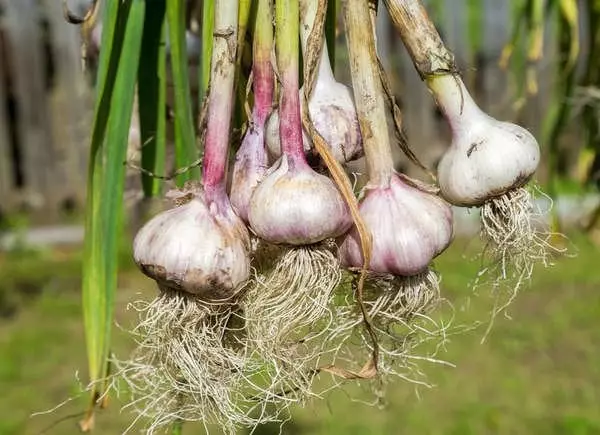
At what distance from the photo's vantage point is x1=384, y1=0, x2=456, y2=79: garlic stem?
67 centimetres

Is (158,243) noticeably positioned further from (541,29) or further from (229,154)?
(541,29)

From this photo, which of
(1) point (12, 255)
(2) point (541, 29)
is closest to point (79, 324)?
(1) point (12, 255)

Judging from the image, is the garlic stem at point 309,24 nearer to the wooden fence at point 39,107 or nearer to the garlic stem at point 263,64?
the garlic stem at point 263,64

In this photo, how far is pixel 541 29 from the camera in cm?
122

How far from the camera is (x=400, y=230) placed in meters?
0.64

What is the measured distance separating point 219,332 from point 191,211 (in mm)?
101

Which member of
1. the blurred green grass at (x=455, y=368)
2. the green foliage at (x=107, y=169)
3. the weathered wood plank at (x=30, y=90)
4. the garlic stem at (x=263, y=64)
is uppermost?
the garlic stem at (x=263, y=64)

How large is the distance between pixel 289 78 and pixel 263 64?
3 cm

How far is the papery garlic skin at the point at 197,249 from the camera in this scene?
24.2 inches

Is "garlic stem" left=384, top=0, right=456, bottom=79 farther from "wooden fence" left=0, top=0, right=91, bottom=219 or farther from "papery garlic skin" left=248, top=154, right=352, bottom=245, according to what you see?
"wooden fence" left=0, top=0, right=91, bottom=219

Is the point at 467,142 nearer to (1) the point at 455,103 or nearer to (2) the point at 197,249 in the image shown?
(1) the point at 455,103

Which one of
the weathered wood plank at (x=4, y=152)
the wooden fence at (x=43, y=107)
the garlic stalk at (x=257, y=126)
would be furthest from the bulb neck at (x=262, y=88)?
the weathered wood plank at (x=4, y=152)

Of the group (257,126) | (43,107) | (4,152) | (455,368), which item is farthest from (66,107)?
(257,126)

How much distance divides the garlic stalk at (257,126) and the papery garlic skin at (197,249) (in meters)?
0.02
